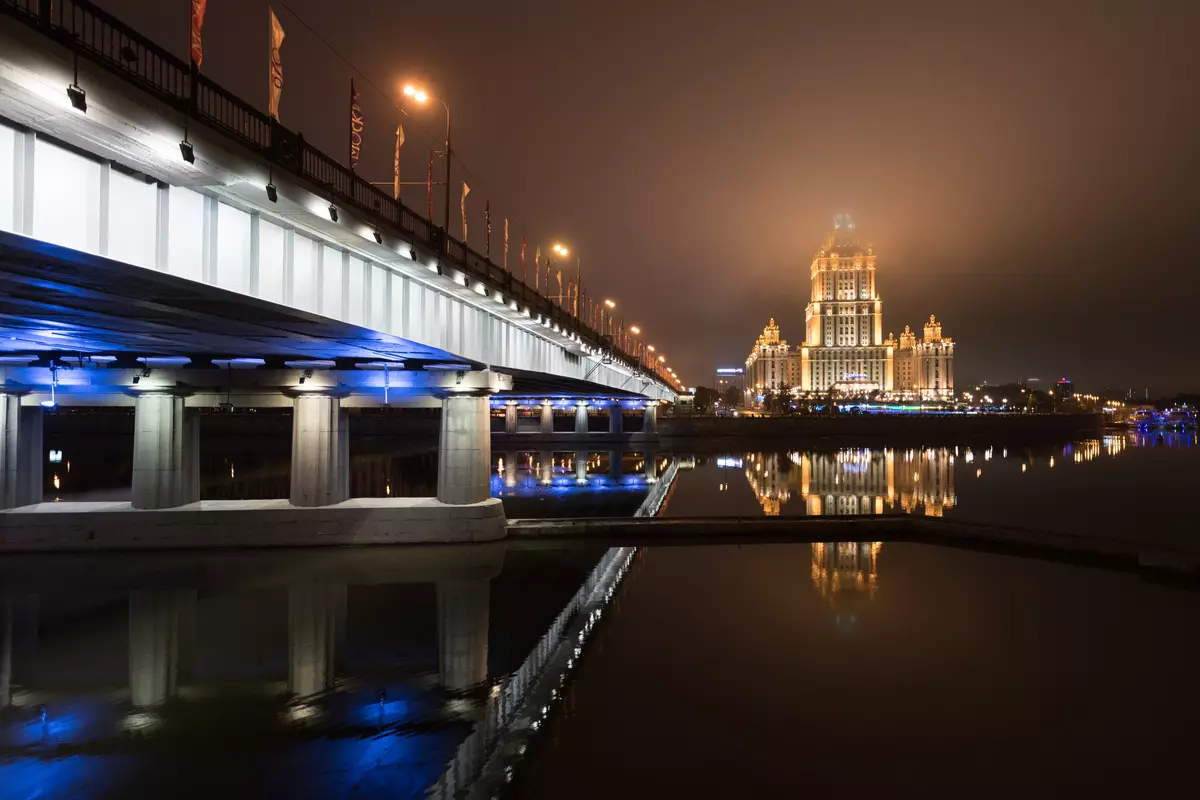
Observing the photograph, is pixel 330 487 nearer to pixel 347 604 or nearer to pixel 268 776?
pixel 347 604

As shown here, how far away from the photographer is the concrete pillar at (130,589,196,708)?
14.5m

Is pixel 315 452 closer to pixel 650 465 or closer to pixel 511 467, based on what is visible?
pixel 511 467

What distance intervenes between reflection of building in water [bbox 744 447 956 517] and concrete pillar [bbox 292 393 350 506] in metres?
19.9

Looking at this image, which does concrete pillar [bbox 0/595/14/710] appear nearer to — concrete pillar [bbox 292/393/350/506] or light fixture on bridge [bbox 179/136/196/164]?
concrete pillar [bbox 292/393/350/506]

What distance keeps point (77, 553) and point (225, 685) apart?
16020mm

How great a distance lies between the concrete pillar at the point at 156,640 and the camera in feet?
47.4

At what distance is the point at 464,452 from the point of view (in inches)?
1117

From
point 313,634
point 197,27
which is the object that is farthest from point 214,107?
point 313,634

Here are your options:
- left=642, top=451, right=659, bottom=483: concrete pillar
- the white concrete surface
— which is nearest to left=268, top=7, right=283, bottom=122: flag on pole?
the white concrete surface

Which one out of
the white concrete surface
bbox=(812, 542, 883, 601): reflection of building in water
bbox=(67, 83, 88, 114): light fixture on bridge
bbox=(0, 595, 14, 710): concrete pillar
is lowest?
bbox=(0, 595, 14, 710): concrete pillar

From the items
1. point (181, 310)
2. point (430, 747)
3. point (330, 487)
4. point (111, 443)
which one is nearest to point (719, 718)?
point (430, 747)

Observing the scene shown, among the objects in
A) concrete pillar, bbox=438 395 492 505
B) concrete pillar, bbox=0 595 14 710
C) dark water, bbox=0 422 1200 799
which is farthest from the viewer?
concrete pillar, bbox=438 395 492 505

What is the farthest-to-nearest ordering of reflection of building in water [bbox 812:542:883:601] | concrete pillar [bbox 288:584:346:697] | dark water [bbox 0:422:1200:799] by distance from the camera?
1. reflection of building in water [bbox 812:542:883:601]
2. concrete pillar [bbox 288:584:346:697]
3. dark water [bbox 0:422:1200:799]

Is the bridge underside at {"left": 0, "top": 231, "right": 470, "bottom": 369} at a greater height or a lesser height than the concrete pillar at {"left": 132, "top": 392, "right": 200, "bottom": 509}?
greater
